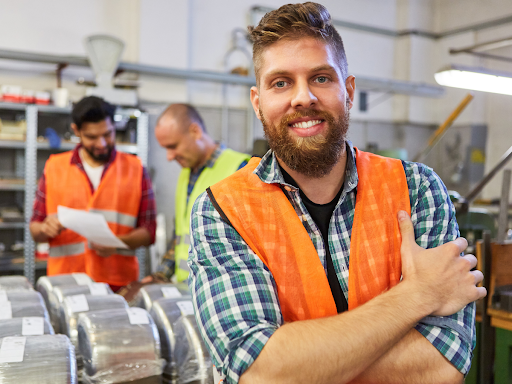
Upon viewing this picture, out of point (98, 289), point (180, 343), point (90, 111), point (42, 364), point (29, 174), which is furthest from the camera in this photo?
point (29, 174)

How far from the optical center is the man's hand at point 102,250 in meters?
2.84

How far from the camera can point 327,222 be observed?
1.27 metres

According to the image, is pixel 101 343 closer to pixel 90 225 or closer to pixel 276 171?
pixel 276 171

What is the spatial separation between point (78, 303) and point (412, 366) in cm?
112

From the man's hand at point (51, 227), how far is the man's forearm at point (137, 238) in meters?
0.35

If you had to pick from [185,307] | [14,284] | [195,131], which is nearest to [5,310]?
[14,284]

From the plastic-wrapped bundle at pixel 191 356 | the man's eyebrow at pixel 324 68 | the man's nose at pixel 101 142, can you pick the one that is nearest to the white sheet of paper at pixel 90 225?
the man's nose at pixel 101 142

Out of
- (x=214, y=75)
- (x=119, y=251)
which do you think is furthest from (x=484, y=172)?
(x=119, y=251)

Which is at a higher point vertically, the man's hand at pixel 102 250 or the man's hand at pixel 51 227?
the man's hand at pixel 51 227

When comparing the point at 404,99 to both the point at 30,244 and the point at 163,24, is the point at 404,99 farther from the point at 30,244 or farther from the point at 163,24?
the point at 30,244

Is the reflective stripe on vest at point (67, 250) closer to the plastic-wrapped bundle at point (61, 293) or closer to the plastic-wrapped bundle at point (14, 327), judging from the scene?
the plastic-wrapped bundle at point (61, 293)

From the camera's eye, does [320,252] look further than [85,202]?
No

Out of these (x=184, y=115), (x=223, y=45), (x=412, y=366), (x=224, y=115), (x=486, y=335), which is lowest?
(x=486, y=335)

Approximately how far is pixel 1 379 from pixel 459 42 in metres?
8.58
